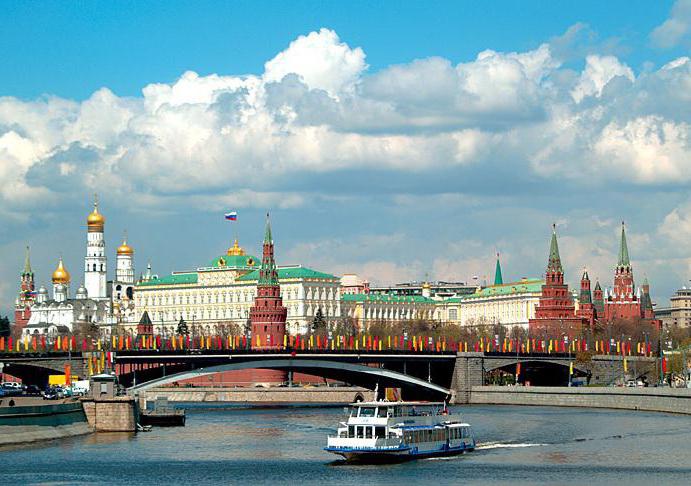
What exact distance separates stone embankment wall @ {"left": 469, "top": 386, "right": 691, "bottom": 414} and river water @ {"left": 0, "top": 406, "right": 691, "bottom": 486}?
8.57 m

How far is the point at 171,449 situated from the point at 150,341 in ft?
273

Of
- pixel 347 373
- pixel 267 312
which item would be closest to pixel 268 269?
pixel 267 312

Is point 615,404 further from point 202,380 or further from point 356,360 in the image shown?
point 202,380

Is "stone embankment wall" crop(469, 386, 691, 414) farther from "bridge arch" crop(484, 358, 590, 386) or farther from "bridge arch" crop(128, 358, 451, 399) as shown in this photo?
"bridge arch" crop(484, 358, 590, 386)

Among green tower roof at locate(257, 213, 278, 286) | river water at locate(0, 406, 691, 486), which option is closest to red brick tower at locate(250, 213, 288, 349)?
green tower roof at locate(257, 213, 278, 286)

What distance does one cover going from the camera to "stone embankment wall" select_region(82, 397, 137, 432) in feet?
320

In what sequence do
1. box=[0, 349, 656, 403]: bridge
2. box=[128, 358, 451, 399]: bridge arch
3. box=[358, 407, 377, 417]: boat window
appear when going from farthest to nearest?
1. box=[128, 358, 451, 399]: bridge arch
2. box=[0, 349, 656, 403]: bridge
3. box=[358, 407, 377, 417]: boat window

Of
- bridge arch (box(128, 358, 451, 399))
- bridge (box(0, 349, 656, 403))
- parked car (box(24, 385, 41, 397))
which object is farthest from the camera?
bridge arch (box(128, 358, 451, 399))

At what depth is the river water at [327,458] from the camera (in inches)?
3066

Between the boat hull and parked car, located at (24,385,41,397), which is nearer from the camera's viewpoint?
the boat hull

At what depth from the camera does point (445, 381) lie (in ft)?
495

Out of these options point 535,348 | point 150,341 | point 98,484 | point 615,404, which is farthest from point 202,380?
Answer: point 98,484

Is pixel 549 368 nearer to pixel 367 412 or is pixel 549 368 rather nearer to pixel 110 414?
pixel 110 414

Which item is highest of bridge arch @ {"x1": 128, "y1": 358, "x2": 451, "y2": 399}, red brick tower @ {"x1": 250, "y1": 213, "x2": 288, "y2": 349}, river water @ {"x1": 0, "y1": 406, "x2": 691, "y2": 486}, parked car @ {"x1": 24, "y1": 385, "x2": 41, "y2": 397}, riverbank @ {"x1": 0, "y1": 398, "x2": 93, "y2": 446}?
red brick tower @ {"x1": 250, "y1": 213, "x2": 288, "y2": 349}
